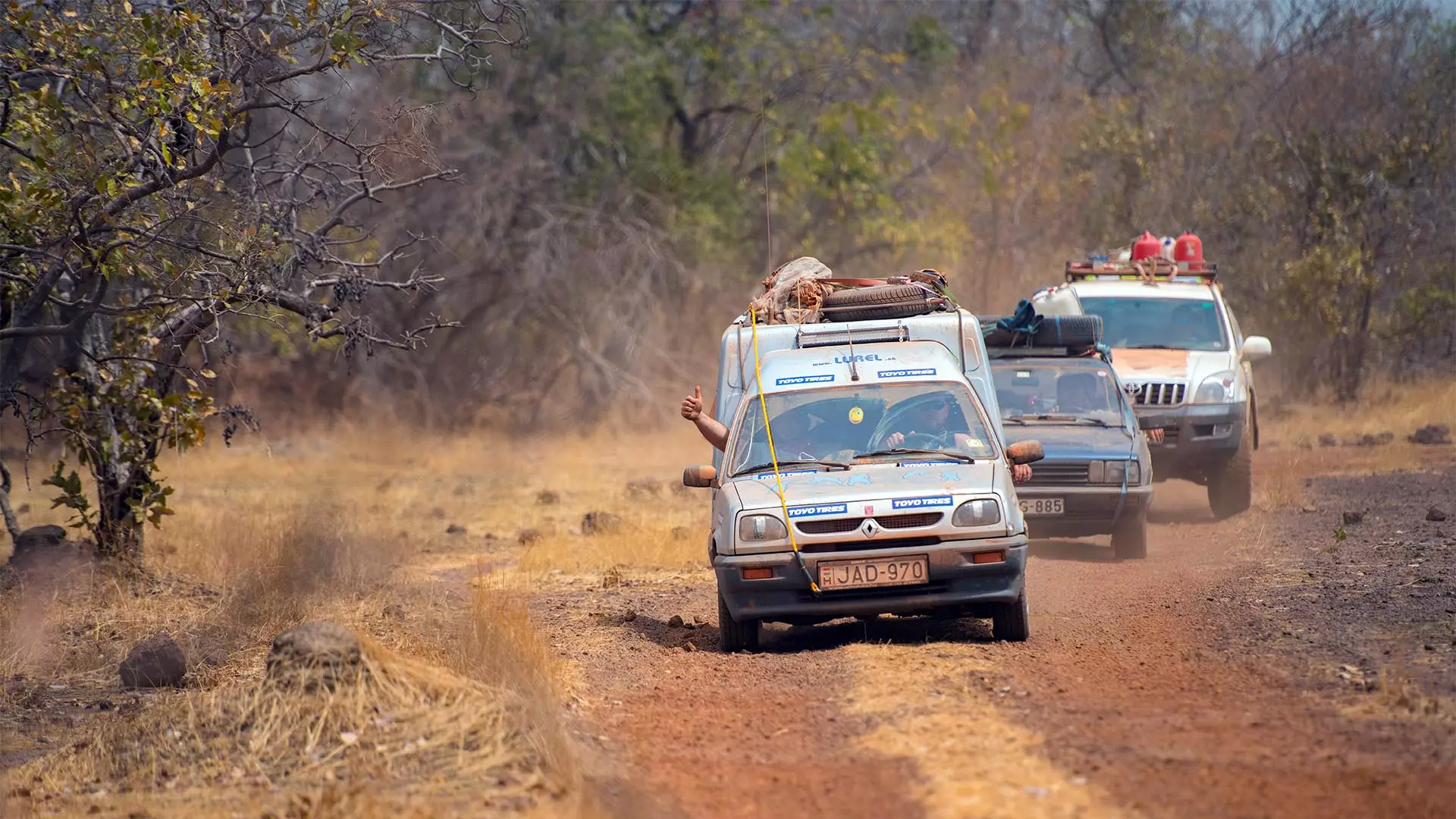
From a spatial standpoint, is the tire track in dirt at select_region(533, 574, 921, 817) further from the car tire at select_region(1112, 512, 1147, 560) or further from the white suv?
the white suv

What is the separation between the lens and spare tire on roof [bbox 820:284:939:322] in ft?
33.8

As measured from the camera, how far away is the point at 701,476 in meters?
8.58

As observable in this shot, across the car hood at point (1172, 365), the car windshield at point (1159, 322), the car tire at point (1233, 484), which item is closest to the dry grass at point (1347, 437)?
the car tire at point (1233, 484)

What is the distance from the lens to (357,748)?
6.17 m

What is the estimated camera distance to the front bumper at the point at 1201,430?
14055 mm

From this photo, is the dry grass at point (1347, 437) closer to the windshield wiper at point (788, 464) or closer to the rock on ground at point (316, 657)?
the windshield wiper at point (788, 464)

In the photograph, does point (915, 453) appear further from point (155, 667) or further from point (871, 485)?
point (155, 667)

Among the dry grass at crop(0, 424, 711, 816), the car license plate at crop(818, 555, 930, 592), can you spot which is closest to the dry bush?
the dry grass at crop(0, 424, 711, 816)

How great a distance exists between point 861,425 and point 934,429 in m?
0.41

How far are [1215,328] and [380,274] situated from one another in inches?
450

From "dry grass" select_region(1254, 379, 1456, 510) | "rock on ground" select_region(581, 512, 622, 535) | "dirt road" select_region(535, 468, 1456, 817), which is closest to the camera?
"dirt road" select_region(535, 468, 1456, 817)

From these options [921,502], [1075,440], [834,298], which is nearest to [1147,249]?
[1075,440]

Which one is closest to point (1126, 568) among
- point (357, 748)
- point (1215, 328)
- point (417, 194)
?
point (1215, 328)

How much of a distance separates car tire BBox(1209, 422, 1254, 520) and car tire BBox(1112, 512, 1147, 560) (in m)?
2.62
